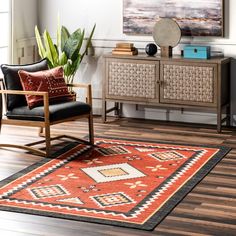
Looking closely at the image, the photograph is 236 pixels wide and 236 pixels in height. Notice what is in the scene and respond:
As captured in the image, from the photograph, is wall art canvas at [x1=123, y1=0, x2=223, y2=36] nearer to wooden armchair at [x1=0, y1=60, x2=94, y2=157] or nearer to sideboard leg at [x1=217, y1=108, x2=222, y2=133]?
sideboard leg at [x1=217, y1=108, x2=222, y2=133]

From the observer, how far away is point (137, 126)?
20.5 ft

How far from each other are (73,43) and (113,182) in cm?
230

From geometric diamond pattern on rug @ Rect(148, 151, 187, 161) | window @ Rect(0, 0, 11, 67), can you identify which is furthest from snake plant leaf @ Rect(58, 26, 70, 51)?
geometric diamond pattern on rug @ Rect(148, 151, 187, 161)

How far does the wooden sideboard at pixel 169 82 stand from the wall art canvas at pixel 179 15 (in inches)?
13.3

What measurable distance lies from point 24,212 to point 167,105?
8.35 feet

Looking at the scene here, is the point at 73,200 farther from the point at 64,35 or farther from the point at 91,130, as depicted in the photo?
the point at 64,35

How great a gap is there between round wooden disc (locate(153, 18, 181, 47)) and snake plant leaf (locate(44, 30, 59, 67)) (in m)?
0.98

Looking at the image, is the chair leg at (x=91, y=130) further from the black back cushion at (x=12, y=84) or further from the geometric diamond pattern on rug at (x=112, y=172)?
the geometric diamond pattern on rug at (x=112, y=172)

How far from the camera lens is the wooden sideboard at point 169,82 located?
589 centimetres

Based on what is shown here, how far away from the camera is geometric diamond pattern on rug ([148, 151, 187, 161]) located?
5.07m

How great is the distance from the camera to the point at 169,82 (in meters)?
6.07

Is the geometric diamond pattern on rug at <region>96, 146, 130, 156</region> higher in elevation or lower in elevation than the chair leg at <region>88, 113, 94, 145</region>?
lower

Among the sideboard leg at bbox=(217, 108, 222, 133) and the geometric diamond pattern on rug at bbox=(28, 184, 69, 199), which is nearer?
the geometric diamond pattern on rug at bbox=(28, 184, 69, 199)

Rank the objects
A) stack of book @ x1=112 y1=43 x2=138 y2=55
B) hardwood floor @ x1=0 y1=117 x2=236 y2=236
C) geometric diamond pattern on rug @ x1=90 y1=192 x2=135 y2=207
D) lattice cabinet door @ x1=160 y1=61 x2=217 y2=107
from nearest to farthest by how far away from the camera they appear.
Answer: hardwood floor @ x1=0 y1=117 x2=236 y2=236 → geometric diamond pattern on rug @ x1=90 y1=192 x2=135 y2=207 → lattice cabinet door @ x1=160 y1=61 x2=217 y2=107 → stack of book @ x1=112 y1=43 x2=138 y2=55
